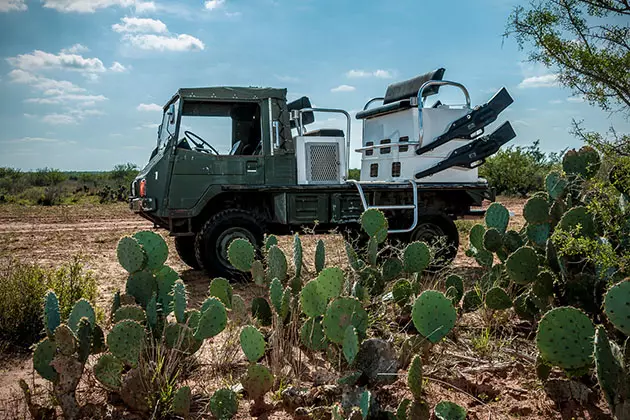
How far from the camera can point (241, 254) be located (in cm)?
534

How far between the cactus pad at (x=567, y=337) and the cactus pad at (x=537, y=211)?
1954mm

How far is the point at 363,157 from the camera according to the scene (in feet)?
32.3

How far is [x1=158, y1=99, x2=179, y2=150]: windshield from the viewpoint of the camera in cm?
781

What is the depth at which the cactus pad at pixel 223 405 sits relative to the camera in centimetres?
338

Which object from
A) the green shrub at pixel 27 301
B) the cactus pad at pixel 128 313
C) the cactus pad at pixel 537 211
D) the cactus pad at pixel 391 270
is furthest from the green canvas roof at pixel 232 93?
the cactus pad at pixel 128 313

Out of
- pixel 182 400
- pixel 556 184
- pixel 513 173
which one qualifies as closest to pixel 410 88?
pixel 556 184

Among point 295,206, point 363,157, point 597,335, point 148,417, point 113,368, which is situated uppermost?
point 363,157

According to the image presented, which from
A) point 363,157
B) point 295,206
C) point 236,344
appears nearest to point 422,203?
point 363,157

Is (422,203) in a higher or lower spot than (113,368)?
higher

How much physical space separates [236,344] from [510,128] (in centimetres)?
607

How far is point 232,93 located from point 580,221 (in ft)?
16.5

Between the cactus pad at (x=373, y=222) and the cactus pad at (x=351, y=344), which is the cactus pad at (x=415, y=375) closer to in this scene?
the cactus pad at (x=351, y=344)

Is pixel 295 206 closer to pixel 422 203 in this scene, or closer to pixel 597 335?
pixel 422 203

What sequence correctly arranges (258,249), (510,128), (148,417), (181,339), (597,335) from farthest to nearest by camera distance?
(510,128)
(258,249)
(181,339)
(148,417)
(597,335)
